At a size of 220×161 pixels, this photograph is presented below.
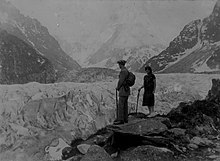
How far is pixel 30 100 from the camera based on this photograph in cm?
4947

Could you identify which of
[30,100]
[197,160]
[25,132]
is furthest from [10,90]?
[197,160]

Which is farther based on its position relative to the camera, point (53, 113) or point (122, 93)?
point (53, 113)

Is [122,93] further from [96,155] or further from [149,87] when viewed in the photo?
[96,155]

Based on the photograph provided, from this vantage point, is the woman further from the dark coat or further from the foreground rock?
the foreground rock

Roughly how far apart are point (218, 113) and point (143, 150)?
5735 mm

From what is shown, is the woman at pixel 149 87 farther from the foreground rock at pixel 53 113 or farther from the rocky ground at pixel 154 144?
the foreground rock at pixel 53 113

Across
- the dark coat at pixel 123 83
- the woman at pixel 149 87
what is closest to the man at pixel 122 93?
the dark coat at pixel 123 83

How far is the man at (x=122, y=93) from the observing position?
11.4 meters

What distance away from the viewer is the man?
11.4 m

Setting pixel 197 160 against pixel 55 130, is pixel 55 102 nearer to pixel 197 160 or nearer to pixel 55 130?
pixel 55 130

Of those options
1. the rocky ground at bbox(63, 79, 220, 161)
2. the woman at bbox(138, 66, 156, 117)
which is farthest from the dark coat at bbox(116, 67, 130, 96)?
the woman at bbox(138, 66, 156, 117)

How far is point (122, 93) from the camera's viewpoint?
11.6 m

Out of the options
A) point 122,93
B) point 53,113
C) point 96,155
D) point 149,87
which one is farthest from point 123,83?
point 53,113

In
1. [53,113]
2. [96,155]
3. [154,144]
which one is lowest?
[53,113]
